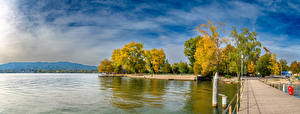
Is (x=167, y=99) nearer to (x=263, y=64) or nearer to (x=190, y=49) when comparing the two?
(x=190, y=49)

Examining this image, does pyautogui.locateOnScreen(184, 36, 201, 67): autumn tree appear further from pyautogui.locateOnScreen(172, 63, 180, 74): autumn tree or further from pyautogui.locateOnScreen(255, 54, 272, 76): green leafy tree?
pyautogui.locateOnScreen(255, 54, 272, 76): green leafy tree

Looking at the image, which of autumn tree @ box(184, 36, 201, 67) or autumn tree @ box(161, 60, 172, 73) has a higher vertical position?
autumn tree @ box(184, 36, 201, 67)

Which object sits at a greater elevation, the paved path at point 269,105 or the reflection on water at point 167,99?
the paved path at point 269,105

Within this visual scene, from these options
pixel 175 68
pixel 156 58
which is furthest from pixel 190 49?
pixel 175 68

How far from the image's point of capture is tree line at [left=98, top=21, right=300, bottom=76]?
48500mm

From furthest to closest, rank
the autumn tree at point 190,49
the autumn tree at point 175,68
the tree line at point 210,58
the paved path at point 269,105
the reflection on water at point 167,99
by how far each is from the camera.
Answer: the autumn tree at point 175,68 → the autumn tree at point 190,49 → the tree line at point 210,58 → the reflection on water at point 167,99 → the paved path at point 269,105

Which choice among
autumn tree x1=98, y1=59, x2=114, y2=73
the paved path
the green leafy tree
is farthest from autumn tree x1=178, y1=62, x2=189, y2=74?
the paved path

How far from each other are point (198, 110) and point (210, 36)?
3456 centimetres

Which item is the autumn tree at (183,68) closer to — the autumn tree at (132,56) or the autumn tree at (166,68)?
the autumn tree at (166,68)

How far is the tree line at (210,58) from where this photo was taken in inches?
1909

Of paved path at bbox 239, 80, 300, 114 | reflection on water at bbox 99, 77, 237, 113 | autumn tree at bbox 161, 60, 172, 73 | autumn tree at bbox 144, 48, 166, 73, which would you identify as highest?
autumn tree at bbox 144, 48, 166, 73

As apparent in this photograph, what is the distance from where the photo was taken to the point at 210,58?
1905 inches

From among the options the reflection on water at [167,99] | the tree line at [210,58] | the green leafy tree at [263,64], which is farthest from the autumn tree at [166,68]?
the reflection on water at [167,99]

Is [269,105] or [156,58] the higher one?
[156,58]
